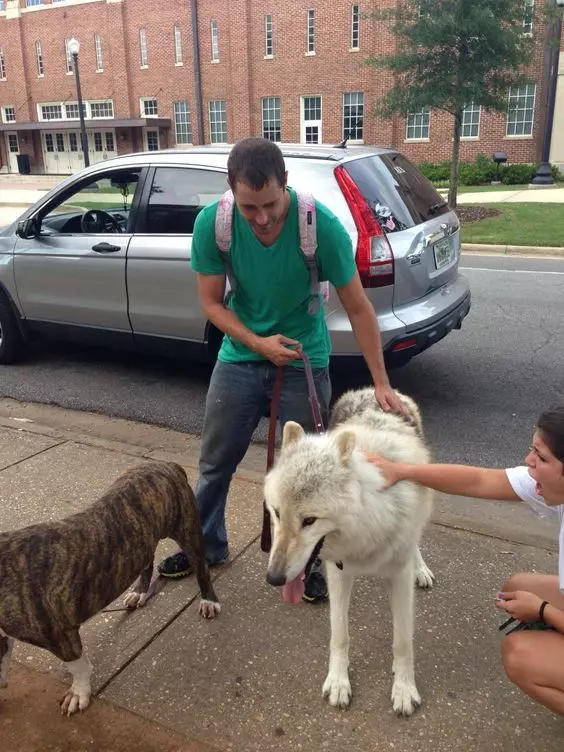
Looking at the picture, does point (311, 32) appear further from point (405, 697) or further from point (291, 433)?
point (405, 697)

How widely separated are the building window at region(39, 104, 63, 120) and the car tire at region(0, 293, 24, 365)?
45097mm

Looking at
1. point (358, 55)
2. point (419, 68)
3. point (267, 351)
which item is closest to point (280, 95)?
point (358, 55)

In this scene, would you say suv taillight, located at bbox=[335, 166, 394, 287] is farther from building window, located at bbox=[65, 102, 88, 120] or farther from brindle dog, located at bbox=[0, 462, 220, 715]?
building window, located at bbox=[65, 102, 88, 120]

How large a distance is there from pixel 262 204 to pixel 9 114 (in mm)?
53169

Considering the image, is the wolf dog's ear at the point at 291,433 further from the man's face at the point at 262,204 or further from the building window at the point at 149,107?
the building window at the point at 149,107

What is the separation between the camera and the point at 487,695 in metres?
2.55

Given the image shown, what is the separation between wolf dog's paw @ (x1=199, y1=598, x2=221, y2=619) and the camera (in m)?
3.05

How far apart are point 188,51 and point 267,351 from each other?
41.9m

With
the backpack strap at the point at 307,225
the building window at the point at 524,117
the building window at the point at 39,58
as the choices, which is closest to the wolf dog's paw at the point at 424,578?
the backpack strap at the point at 307,225

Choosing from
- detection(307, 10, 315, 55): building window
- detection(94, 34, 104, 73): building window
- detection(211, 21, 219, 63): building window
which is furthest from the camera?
detection(94, 34, 104, 73): building window

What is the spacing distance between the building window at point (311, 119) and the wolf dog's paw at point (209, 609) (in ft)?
119

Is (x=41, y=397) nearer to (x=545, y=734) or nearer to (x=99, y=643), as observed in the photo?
(x=99, y=643)

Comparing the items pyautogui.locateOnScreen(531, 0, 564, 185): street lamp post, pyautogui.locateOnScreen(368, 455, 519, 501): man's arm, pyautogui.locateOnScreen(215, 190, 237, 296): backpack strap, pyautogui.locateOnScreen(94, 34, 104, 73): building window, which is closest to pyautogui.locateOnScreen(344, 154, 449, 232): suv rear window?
pyautogui.locateOnScreen(215, 190, 237, 296): backpack strap

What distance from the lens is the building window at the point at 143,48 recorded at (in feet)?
134
